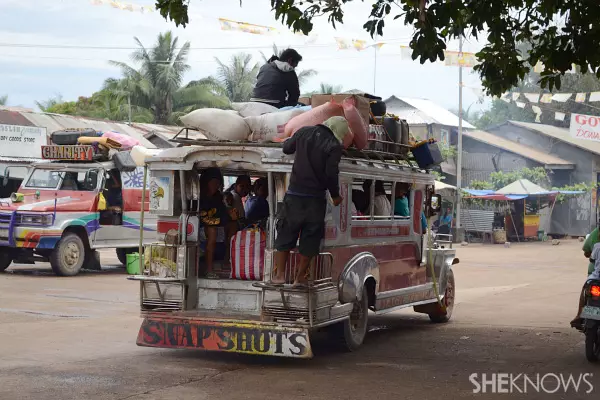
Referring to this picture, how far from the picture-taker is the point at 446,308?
13.2 meters

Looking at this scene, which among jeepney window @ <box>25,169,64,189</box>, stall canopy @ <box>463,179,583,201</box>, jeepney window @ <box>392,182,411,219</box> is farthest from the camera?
stall canopy @ <box>463,179,583,201</box>

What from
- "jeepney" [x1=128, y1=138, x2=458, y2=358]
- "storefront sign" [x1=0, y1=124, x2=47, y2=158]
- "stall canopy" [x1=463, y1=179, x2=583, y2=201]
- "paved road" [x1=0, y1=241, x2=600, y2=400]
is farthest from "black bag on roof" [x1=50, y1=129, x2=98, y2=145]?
"stall canopy" [x1=463, y1=179, x2=583, y2=201]

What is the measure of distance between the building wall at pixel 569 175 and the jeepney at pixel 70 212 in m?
29.1

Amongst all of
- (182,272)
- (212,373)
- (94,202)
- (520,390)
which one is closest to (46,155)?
(94,202)

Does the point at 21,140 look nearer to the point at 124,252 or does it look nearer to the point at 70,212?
the point at 124,252

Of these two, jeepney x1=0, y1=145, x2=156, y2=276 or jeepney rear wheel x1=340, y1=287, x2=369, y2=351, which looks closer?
jeepney rear wheel x1=340, y1=287, x2=369, y2=351

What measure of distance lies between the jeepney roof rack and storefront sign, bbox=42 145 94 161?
8.26 metres

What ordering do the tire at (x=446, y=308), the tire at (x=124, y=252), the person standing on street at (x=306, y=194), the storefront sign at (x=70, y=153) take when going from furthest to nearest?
1. the tire at (x=124, y=252)
2. the storefront sign at (x=70, y=153)
3. the tire at (x=446, y=308)
4. the person standing on street at (x=306, y=194)

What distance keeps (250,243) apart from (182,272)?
779 millimetres

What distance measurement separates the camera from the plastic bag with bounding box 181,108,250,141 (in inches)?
376

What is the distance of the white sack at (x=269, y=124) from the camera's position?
952 cm

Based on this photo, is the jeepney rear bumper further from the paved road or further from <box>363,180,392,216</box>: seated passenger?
<box>363,180,392,216</box>: seated passenger

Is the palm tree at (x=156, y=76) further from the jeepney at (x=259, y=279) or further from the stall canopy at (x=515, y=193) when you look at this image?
the jeepney at (x=259, y=279)

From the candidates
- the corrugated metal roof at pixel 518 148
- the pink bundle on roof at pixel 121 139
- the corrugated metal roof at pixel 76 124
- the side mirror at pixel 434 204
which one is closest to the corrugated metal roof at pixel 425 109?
the corrugated metal roof at pixel 518 148
